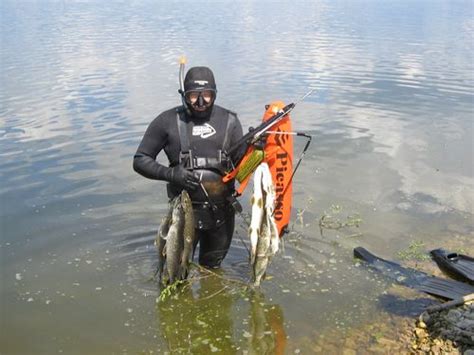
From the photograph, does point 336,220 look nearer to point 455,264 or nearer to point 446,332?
point 455,264

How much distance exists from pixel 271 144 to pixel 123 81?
17.9m

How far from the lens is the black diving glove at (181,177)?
5852mm

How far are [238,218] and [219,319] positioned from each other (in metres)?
3.16

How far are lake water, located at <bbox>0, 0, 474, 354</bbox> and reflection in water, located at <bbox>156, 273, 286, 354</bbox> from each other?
0.07 ft

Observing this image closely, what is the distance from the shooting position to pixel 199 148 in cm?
613

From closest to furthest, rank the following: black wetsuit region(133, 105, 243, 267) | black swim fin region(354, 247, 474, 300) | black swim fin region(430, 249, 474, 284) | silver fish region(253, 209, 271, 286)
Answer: silver fish region(253, 209, 271, 286) → black wetsuit region(133, 105, 243, 267) → black swim fin region(354, 247, 474, 300) → black swim fin region(430, 249, 474, 284)

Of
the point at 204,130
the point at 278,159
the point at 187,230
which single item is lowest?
the point at 187,230

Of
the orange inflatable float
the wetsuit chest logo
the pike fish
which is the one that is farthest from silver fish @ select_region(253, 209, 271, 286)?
the wetsuit chest logo

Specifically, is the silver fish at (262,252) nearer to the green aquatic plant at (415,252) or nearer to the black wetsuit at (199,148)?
the black wetsuit at (199,148)

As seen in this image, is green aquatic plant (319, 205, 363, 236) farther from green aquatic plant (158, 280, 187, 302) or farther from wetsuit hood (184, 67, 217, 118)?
wetsuit hood (184, 67, 217, 118)

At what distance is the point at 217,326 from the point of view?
253 inches

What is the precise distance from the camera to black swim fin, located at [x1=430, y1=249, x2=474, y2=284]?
724 centimetres

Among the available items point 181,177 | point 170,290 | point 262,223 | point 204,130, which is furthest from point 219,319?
point 204,130

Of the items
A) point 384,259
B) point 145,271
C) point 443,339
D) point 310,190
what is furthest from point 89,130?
point 443,339
